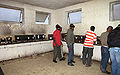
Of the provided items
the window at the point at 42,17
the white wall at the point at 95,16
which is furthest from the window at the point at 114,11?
the window at the point at 42,17

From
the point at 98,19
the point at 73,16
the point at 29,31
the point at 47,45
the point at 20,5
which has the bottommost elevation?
the point at 47,45

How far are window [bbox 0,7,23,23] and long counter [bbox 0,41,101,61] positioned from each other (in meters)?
1.40

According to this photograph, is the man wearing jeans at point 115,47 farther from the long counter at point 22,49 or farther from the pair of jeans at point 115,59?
the long counter at point 22,49

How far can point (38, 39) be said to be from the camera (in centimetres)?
495

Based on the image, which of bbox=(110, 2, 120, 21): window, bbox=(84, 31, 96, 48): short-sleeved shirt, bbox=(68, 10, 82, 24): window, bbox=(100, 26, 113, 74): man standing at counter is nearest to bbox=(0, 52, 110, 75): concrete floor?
bbox=(100, 26, 113, 74): man standing at counter

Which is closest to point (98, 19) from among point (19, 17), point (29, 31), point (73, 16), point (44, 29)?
point (73, 16)

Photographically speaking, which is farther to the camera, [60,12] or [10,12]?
[60,12]

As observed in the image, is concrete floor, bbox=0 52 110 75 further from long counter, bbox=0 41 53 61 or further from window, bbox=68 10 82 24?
window, bbox=68 10 82 24

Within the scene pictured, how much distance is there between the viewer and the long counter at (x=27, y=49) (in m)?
3.93

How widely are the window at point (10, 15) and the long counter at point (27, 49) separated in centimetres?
140

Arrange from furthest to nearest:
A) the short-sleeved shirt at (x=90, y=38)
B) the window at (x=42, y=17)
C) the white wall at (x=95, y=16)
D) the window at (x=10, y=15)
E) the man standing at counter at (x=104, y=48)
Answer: the window at (x=42, y=17), the window at (x=10, y=15), the white wall at (x=95, y=16), the short-sleeved shirt at (x=90, y=38), the man standing at counter at (x=104, y=48)

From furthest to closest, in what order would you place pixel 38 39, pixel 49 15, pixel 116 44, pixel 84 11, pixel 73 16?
1. pixel 49 15
2. pixel 73 16
3. pixel 38 39
4. pixel 84 11
5. pixel 116 44

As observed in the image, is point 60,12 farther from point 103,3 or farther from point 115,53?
point 115,53

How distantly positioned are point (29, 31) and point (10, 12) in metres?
1.35
